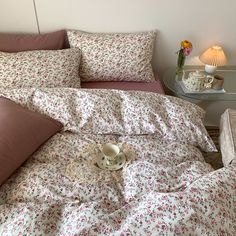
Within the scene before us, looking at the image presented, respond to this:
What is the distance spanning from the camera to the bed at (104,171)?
0.88 meters

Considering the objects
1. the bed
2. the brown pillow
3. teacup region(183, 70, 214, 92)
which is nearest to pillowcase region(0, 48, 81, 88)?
the bed

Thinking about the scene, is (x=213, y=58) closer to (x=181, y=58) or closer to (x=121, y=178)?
(x=181, y=58)

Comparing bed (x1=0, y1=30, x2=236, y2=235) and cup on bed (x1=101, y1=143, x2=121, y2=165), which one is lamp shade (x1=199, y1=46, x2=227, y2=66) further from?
cup on bed (x1=101, y1=143, x2=121, y2=165)

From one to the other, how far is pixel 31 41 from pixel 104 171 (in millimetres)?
1230

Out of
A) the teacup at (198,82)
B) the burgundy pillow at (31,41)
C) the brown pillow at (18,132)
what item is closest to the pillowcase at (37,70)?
the burgundy pillow at (31,41)

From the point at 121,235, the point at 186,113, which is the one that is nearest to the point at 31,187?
the point at 121,235

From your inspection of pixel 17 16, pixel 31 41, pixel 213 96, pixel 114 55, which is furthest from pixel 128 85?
pixel 17 16

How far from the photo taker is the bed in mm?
880

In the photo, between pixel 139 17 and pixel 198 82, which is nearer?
pixel 198 82

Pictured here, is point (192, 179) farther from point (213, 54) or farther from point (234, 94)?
point (213, 54)

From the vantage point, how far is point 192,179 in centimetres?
111

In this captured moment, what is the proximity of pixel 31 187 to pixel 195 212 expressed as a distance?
2.16ft

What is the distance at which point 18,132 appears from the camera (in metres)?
1.19

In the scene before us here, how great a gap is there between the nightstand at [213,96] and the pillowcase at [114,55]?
8.8 inches
